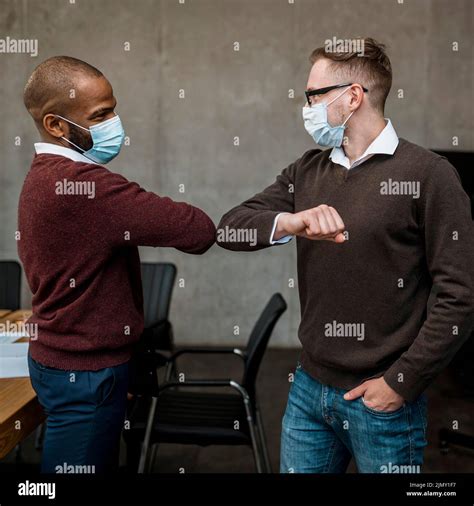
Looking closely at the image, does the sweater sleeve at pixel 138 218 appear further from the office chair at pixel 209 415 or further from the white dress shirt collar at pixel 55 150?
the office chair at pixel 209 415

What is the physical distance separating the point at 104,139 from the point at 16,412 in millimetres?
751

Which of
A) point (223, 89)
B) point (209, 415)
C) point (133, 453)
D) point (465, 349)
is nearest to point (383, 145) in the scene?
point (209, 415)

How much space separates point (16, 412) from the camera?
1.65 metres

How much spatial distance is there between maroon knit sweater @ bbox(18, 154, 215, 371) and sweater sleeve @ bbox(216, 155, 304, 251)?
0.06 metres

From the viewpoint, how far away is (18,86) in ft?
17.5

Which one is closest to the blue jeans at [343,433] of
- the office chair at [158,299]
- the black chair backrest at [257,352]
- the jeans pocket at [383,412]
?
the jeans pocket at [383,412]

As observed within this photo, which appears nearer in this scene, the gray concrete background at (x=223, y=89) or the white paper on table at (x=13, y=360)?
the white paper on table at (x=13, y=360)

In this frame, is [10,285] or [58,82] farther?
[10,285]

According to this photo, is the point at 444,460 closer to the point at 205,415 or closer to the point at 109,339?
the point at 205,415

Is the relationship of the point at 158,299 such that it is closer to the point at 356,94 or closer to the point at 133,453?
the point at 133,453

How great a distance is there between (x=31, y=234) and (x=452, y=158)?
137 inches

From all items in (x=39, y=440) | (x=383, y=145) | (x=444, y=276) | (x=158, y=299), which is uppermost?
(x=383, y=145)

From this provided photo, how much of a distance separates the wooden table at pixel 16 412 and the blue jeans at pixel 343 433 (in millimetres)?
690

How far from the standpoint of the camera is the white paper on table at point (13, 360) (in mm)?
1949
